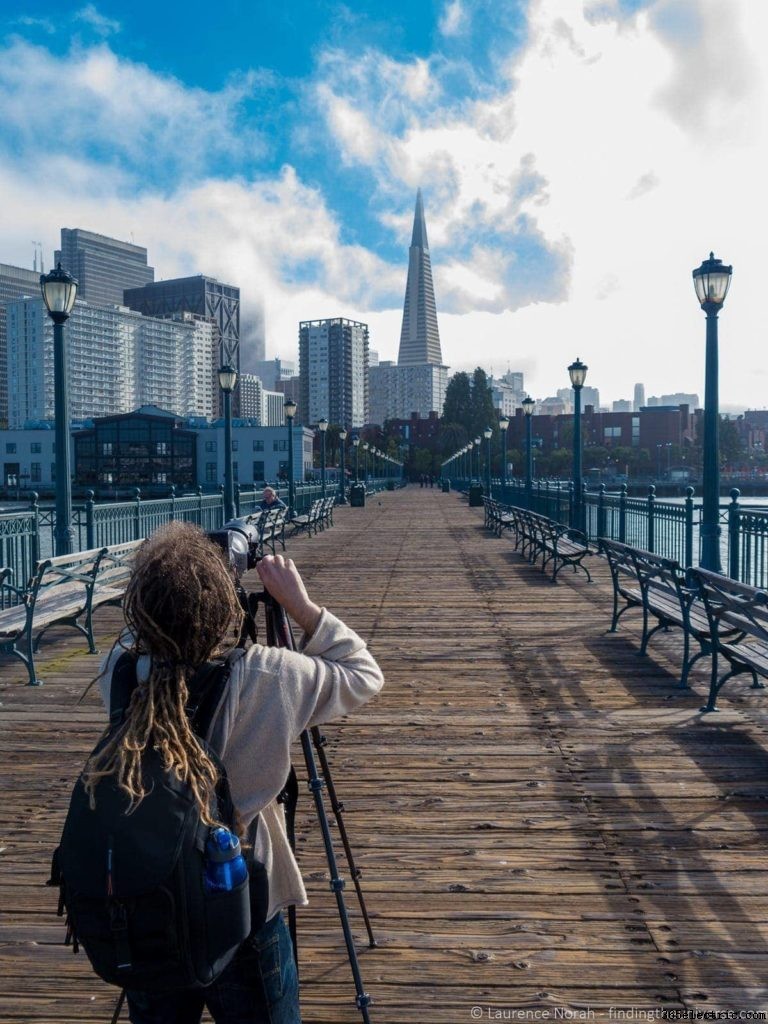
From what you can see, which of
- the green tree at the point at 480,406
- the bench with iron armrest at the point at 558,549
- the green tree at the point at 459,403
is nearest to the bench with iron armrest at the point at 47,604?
the bench with iron armrest at the point at 558,549

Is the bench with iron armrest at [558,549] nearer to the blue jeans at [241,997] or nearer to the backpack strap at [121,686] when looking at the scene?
the blue jeans at [241,997]

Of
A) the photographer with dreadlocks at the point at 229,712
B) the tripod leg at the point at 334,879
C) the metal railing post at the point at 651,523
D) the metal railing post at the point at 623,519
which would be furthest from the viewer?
the metal railing post at the point at 623,519

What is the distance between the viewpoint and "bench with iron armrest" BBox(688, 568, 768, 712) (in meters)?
5.79

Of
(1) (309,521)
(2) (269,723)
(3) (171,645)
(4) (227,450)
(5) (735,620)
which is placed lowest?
(1) (309,521)

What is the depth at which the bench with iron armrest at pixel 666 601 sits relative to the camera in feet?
23.6

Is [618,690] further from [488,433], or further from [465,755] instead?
[488,433]

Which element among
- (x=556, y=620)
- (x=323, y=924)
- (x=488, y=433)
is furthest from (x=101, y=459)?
(x=323, y=924)

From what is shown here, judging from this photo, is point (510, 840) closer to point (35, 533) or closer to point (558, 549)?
point (35, 533)

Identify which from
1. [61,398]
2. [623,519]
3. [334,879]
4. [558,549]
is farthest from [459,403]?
[334,879]

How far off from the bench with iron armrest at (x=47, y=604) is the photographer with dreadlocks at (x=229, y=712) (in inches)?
228

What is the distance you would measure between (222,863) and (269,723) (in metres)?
0.33

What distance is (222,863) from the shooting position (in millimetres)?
1739

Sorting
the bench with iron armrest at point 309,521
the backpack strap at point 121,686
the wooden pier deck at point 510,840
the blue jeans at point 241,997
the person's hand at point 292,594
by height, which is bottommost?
the wooden pier deck at point 510,840

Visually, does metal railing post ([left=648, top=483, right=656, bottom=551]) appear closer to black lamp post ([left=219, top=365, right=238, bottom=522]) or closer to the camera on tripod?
black lamp post ([left=219, top=365, right=238, bottom=522])
